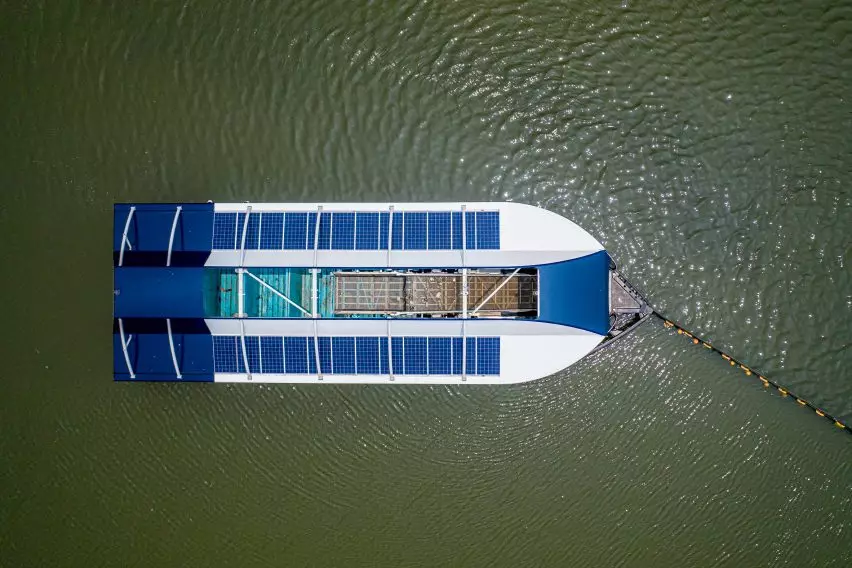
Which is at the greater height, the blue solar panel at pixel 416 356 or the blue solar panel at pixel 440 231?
the blue solar panel at pixel 440 231

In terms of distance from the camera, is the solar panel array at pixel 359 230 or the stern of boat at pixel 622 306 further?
the stern of boat at pixel 622 306

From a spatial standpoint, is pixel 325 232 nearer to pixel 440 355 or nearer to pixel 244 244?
pixel 244 244

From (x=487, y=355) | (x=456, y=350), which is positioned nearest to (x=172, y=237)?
(x=456, y=350)

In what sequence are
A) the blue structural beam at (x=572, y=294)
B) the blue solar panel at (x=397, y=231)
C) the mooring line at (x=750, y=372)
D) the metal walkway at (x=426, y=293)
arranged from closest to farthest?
the blue structural beam at (x=572, y=294) → the blue solar panel at (x=397, y=231) → the metal walkway at (x=426, y=293) → the mooring line at (x=750, y=372)

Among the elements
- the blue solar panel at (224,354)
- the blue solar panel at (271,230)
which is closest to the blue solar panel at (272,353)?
the blue solar panel at (224,354)

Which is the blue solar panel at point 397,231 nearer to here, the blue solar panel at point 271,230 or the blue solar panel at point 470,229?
the blue solar panel at point 470,229

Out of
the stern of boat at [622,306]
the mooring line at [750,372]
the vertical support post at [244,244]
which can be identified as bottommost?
the mooring line at [750,372]

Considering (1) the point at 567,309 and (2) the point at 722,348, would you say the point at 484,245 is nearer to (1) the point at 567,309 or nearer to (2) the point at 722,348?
(1) the point at 567,309
